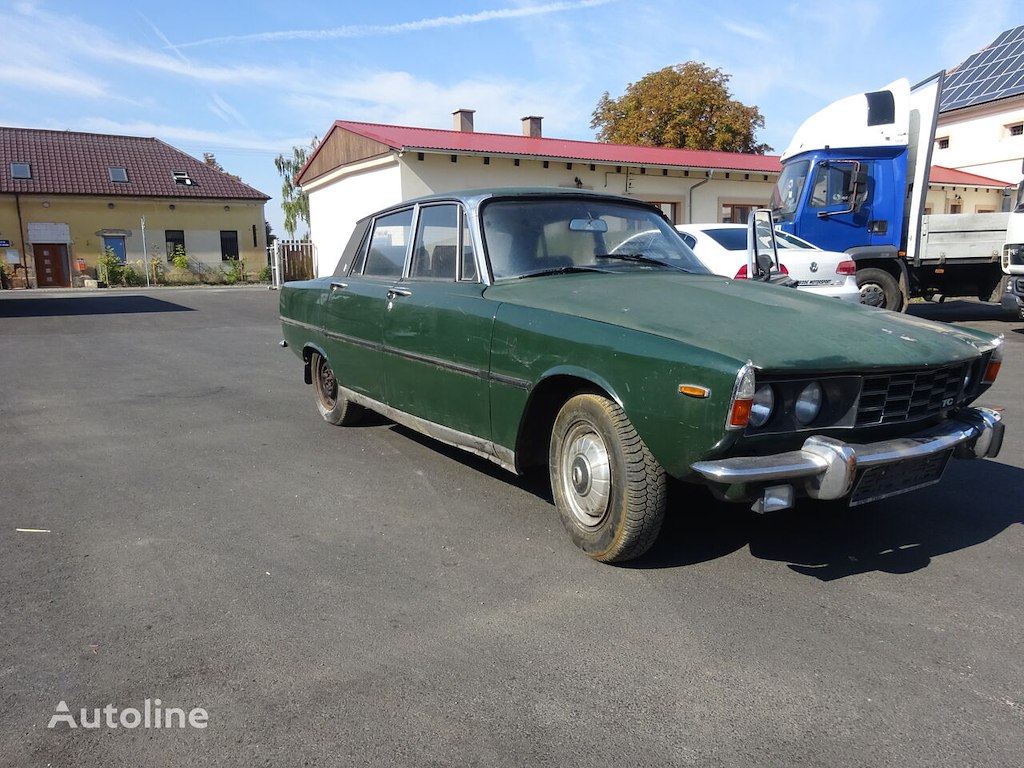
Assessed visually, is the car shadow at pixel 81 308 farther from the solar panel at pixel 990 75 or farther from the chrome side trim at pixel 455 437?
the solar panel at pixel 990 75

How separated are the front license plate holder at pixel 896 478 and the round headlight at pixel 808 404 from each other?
290mm

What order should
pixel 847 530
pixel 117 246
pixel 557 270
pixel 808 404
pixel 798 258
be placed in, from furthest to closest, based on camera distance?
pixel 117 246 < pixel 798 258 < pixel 557 270 < pixel 847 530 < pixel 808 404

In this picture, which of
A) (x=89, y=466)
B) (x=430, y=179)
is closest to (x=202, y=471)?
(x=89, y=466)

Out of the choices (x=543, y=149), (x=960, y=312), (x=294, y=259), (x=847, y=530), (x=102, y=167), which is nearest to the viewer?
(x=847, y=530)

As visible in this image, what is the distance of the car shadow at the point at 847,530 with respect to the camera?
3461 millimetres

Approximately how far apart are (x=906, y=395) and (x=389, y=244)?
10.9 feet

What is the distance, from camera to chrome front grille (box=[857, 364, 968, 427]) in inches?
120

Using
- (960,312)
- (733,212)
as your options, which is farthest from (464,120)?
(960,312)

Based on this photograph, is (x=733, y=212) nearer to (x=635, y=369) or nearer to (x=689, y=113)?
Answer: (x=689, y=113)

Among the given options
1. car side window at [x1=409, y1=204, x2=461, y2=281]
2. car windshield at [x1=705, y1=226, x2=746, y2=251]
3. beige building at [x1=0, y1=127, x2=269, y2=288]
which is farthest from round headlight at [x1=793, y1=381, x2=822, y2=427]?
beige building at [x1=0, y1=127, x2=269, y2=288]

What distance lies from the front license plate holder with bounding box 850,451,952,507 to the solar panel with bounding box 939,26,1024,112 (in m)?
32.6

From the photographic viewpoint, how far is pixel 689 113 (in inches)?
1421

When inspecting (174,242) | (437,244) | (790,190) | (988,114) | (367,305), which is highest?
(988,114)

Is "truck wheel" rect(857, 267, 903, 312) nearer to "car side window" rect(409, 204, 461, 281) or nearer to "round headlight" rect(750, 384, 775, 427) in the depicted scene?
"car side window" rect(409, 204, 461, 281)
